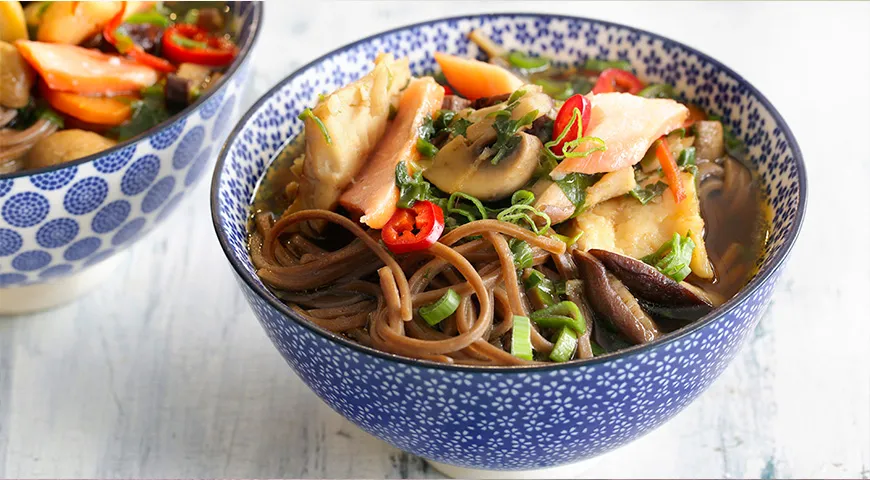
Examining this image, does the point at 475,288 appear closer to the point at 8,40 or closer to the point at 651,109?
the point at 651,109

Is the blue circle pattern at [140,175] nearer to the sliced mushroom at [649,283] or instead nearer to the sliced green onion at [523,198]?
the sliced green onion at [523,198]

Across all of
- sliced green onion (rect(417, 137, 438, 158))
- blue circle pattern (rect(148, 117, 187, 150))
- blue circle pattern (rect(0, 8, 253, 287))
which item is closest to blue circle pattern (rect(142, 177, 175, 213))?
blue circle pattern (rect(0, 8, 253, 287))

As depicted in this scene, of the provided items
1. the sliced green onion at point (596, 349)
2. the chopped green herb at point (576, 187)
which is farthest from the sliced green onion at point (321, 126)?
the sliced green onion at point (596, 349)

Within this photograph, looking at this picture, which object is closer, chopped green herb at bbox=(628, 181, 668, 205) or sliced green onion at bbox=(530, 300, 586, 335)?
sliced green onion at bbox=(530, 300, 586, 335)

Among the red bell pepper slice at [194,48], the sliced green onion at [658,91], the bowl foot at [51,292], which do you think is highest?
the sliced green onion at [658,91]

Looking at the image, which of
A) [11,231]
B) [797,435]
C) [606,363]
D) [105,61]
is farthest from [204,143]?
[797,435]

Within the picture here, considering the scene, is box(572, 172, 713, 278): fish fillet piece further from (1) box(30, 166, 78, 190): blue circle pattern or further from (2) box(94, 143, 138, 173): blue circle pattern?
(1) box(30, 166, 78, 190): blue circle pattern
